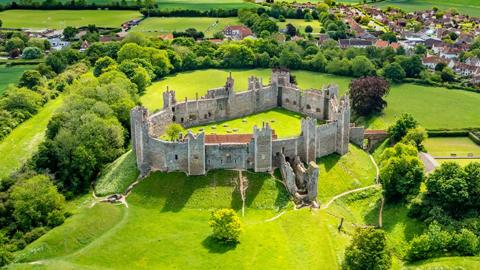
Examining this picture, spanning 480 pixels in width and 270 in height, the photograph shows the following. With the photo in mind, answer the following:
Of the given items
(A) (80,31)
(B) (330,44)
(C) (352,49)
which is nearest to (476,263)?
(C) (352,49)

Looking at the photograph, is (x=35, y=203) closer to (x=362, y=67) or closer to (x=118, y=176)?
(x=118, y=176)

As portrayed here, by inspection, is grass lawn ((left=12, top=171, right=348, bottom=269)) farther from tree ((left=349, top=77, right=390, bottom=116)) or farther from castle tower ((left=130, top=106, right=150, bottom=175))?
tree ((left=349, top=77, right=390, bottom=116))

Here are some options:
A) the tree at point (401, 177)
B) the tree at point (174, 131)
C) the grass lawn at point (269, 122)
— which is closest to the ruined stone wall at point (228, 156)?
the tree at point (174, 131)

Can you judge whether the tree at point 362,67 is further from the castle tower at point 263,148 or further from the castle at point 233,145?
the castle tower at point 263,148

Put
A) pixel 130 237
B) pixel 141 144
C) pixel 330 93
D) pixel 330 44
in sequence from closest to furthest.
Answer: pixel 130 237 < pixel 141 144 < pixel 330 93 < pixel 330 44

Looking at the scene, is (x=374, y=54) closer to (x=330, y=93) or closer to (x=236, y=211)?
(x=330, y=93)

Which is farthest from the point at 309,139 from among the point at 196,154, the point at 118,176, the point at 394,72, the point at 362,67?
the point at 394,72
